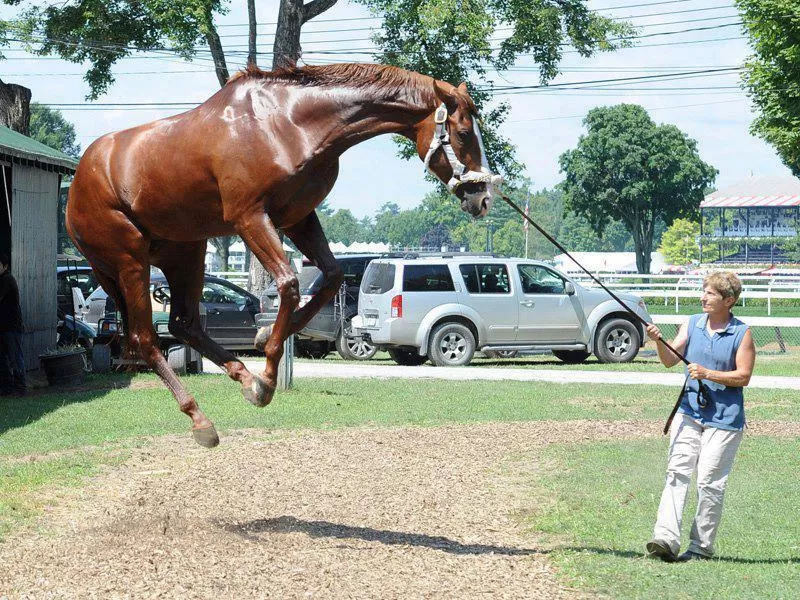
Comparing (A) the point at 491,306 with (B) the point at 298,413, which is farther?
(A) the point at 491,306

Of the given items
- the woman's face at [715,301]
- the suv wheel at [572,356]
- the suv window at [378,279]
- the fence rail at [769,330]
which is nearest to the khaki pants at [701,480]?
the woman's face at [715,301]

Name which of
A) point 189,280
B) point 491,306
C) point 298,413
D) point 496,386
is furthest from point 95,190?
point 491,306

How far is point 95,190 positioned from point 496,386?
10517 millimetres

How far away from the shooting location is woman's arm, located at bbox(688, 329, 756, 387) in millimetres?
6613

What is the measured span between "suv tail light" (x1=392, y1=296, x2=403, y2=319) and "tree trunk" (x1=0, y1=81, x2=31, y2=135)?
722 centimetres

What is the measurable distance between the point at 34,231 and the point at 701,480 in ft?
41.2

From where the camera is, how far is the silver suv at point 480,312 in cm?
2056

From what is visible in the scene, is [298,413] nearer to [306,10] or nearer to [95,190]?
[95,190]

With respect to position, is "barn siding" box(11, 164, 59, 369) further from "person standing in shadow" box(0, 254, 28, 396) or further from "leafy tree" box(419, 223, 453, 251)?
"leafy tree" box(419, 223, 453, 251)

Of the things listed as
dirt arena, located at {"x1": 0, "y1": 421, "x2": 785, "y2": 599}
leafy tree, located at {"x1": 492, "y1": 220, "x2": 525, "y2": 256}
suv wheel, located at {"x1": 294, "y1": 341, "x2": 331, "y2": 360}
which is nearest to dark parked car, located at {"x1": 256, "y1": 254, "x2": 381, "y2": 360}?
suv wheel, located at {"x1": 294, "y1": 341, "x2": 331, "y2": 360}

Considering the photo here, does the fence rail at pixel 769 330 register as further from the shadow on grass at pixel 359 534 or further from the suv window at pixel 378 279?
the shadow on grass at pixel 359 534

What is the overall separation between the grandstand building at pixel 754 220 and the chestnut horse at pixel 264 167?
104m

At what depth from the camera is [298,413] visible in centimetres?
1344

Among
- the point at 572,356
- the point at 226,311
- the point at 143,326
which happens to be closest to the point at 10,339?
the point at 226,311
